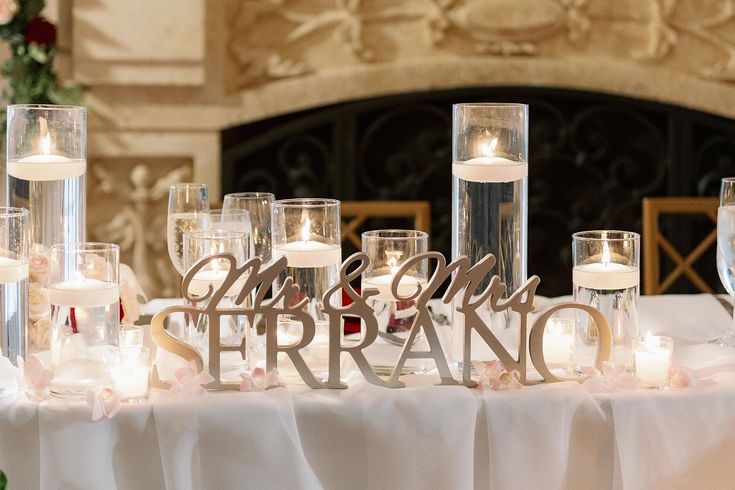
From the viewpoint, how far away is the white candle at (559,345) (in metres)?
1.57

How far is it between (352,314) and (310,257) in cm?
11

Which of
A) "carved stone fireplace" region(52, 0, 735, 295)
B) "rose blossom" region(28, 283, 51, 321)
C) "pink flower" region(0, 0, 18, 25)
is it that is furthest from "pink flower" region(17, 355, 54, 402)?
"carved stone fireplace" region(52, 0, 735, 295)

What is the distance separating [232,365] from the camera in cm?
149

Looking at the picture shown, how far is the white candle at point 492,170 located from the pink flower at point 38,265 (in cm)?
57

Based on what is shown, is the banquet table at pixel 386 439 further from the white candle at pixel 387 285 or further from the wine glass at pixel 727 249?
the wine glass at pixel 727 249

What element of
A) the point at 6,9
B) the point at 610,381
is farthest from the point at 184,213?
the point at 6,9

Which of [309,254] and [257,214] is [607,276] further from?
[257,214]

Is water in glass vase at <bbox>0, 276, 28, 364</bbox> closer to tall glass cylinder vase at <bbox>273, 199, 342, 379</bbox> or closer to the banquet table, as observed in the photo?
the banquet table

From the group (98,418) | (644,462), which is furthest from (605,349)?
(98,418)

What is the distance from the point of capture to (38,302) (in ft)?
5.29

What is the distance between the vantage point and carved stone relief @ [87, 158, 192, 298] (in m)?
3.77

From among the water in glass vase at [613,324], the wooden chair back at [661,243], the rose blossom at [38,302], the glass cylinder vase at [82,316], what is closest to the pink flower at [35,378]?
the glass cylinder vase at [82,316]

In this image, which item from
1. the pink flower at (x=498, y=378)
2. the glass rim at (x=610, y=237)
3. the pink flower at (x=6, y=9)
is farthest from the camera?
the pink flower at (x=6, y=9)

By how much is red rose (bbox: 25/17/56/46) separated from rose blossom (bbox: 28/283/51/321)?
79.4 inches
